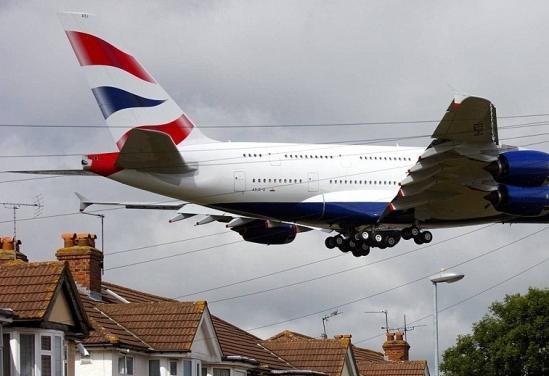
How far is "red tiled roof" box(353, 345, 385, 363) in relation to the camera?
102m

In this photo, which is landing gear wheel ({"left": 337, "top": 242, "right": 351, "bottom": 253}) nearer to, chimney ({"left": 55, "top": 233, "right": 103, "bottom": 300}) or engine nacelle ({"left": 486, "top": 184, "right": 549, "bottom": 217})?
engine nacelle ({"left": 486, "top": 184, "right": 549, "bottom": 217})

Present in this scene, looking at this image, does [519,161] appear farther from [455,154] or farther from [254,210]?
[254,210]

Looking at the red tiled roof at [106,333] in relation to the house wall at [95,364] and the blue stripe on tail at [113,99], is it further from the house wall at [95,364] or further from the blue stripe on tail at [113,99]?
the blue stripe on tail at [113,99]

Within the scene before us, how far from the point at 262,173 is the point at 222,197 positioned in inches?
83.0

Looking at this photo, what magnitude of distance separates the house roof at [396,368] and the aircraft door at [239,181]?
113 feet

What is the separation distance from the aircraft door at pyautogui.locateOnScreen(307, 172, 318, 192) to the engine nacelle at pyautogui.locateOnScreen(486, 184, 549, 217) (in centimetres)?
801

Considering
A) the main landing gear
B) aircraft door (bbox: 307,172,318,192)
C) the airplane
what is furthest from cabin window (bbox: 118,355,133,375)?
the main landing gear

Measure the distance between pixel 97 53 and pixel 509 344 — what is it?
42808mm

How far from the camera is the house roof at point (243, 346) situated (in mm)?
70406

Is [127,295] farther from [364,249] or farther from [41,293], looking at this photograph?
[41,293]

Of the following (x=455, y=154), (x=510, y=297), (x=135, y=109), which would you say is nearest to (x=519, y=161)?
(x=455, y=154)

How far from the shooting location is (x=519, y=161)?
61375 mm

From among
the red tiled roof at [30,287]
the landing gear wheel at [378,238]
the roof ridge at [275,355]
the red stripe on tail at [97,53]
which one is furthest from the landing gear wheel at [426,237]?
the red tiled roof at [30,287]

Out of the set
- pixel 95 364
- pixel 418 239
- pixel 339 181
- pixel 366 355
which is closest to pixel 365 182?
pixel 339 181
